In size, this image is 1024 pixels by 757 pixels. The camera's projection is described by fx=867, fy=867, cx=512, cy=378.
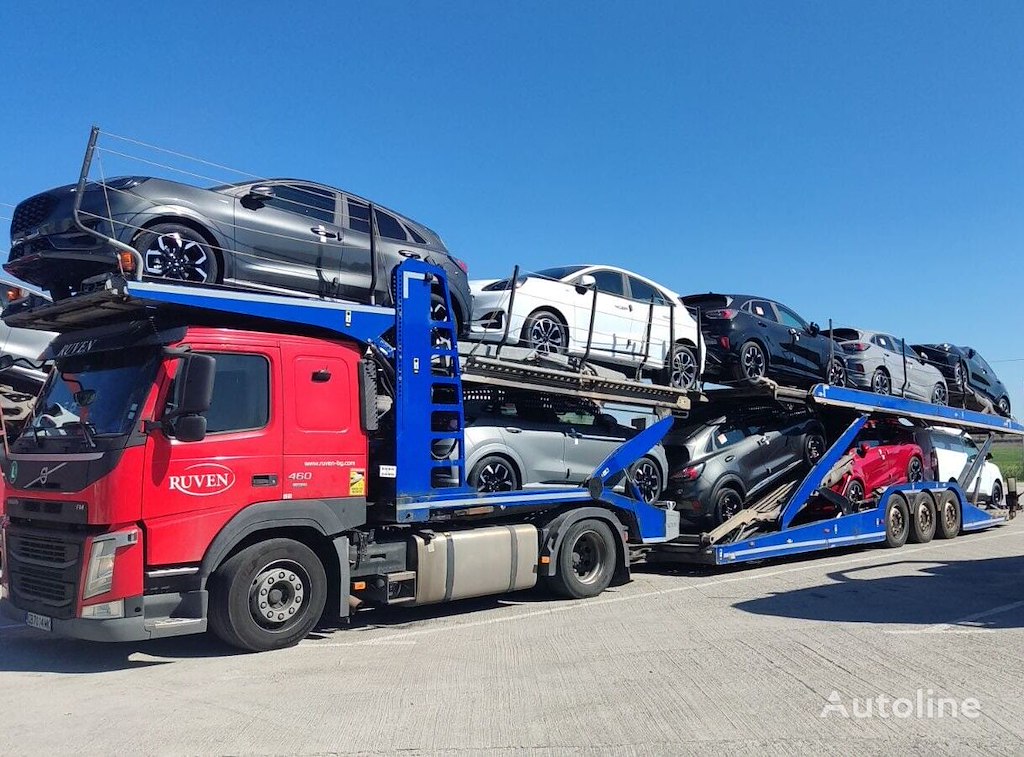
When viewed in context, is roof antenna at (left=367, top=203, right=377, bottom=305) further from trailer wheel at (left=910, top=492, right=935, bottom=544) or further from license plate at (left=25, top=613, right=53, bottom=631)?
trailer wheel at (left=910, top=492, right=935, bottom=544)

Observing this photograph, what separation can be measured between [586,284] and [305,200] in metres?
3.78

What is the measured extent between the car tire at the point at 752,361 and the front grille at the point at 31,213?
8868 mm

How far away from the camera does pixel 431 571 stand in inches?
313

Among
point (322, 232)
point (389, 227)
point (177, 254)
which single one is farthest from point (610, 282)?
point (177, 254)

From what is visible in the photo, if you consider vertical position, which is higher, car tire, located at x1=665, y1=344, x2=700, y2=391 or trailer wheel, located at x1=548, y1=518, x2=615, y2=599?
car tire, located at x1=665, y1=344, x2=700, y2=391

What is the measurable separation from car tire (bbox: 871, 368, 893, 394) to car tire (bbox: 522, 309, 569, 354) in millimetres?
7528

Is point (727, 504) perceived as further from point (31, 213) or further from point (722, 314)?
point (31, 213)

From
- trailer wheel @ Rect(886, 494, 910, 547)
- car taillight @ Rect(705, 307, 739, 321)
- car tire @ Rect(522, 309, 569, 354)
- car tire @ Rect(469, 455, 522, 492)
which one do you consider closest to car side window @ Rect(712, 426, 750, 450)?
car taillight @ Rect(705, 307, 739, 321)

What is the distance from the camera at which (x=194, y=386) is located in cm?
632

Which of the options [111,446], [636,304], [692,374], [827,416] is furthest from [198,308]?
[827,416]

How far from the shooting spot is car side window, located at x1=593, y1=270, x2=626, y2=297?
10898 mm

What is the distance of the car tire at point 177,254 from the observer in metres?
6.91

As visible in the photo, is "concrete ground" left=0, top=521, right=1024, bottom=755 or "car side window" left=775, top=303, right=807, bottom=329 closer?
"concrete ground" left=0, top=521, right=1024, bottom=755

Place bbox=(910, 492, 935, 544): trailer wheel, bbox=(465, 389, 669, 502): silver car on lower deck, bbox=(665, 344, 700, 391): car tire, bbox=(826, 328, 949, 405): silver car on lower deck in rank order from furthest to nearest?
1. bbox=(826, 328, 949, 405): silver car on lower deck
2. bbox=(910, 492, 935, 544): trailer wheel
3. bbox=(665, 344, 700, 391): car tire
4. bbox=(465, 389, 669, 502): silver car on lower deck
